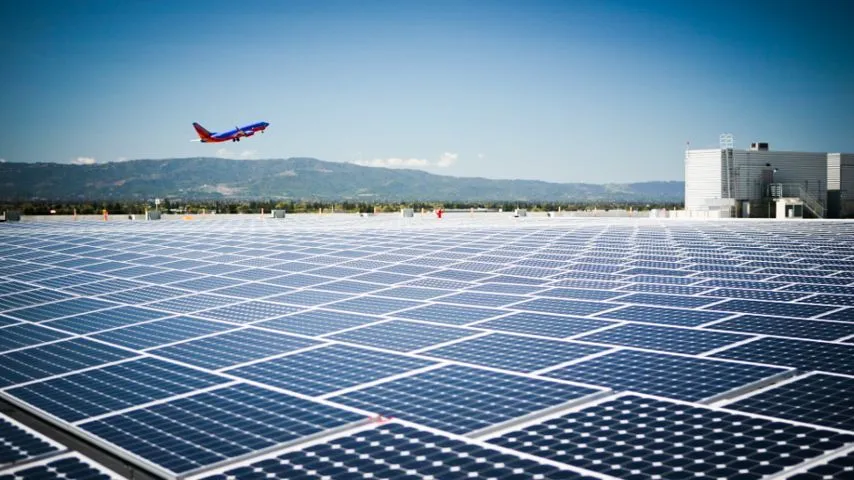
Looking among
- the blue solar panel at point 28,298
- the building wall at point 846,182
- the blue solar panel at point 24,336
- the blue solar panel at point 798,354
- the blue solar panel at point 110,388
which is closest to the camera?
the blue solar panel at point 110,388

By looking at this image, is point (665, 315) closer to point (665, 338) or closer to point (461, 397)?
point (665, 338)

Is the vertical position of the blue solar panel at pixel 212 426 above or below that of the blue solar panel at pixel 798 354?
below

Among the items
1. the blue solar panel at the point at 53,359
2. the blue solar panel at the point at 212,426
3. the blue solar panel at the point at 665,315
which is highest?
the blue solar panel at the point at 665,315

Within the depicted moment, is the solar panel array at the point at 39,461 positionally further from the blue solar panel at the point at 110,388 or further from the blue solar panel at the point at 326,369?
the blue solar panel at the point at 326,369

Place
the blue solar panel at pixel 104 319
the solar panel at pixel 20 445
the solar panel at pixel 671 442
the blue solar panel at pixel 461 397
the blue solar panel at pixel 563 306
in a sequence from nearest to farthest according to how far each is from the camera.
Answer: the solar panel at pixel 671 442, the solar panel at pixel 20 445, the blue solar panel at pixel 461 397, the blue solar panel at pixel 104 319, the blue solar panel at pixel 563 306

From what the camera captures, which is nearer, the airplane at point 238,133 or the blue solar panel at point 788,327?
the blue solar panel at point 788,327

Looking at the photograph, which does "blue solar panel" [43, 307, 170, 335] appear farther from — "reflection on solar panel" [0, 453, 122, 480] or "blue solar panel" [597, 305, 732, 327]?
"blue solar panel" [597, 305, 732, 327]

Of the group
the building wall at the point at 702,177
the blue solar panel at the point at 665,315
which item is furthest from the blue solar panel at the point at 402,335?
the building wall at the point at 702,177
